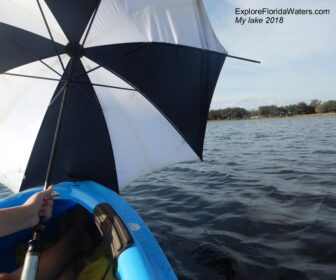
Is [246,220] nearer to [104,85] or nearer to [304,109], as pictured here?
[104,85]

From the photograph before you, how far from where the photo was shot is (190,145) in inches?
150

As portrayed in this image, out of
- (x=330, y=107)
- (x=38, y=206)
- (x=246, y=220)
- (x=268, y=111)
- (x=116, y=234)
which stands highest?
(x=268, y=111)

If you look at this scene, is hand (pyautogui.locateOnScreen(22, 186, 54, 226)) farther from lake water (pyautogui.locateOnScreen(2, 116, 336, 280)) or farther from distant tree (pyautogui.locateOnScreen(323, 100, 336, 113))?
distant tree (pyautogui.locateOnScreen(323, 100, 336, 113))

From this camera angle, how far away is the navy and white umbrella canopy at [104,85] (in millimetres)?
3156

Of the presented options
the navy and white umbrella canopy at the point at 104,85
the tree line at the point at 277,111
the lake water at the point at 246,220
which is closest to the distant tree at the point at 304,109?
the tree line at the point at 277,111

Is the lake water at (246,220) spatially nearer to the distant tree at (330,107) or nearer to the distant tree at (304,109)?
the distant tree at (330,107)

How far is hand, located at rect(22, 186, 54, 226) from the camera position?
2.13m

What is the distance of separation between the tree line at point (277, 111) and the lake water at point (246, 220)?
266 feet

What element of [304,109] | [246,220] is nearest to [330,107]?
[304,109]

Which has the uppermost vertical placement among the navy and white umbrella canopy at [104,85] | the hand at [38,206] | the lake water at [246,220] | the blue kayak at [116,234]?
the navy and white umbrella canopy at [104,85]

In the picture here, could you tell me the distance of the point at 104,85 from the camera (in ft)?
11.5

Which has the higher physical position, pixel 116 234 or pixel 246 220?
pixel 116 234

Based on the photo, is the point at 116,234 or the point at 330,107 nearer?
the point at 116,234

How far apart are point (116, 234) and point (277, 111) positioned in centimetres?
10223
